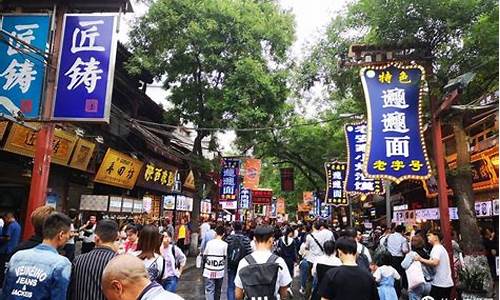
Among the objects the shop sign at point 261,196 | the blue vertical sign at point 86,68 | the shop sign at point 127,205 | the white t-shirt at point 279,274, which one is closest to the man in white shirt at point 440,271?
the white t-shirt at point 279,274

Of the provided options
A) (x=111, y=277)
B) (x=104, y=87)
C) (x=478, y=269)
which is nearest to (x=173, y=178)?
(x=104, y=87)

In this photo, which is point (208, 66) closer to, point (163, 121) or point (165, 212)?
point (163, 121)

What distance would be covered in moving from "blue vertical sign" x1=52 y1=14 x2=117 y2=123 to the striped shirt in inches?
212

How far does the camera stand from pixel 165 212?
2569 centimetres

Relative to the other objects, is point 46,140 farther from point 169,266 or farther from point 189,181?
point 189,181

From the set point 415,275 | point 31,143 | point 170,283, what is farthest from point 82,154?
point 415,275

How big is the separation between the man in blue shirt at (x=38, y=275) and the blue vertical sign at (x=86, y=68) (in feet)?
18.0

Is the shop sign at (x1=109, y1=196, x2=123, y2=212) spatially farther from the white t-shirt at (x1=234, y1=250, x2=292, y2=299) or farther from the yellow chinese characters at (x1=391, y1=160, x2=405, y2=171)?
the white t-shirt at (x1=234, y1=250, x2=292, y2=299)

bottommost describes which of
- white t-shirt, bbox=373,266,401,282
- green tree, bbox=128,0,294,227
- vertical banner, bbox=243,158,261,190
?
white t-shirt, bbox=373,266,401,282

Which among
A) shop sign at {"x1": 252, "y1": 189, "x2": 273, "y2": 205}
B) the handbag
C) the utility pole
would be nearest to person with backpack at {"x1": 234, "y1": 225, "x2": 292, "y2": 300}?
the handbag

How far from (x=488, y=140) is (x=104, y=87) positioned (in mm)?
12693

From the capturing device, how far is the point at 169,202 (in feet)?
83.6

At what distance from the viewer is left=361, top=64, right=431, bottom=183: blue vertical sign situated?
31.8 feet

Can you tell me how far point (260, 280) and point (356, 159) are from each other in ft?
40.1
